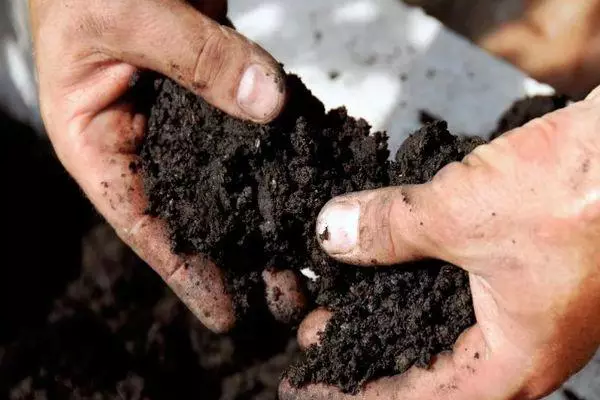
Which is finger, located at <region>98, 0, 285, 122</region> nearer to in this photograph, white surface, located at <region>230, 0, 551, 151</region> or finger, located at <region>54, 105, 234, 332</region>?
finger, located at <region>54, 105, 234, 332</region>

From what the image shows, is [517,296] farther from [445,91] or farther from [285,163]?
[445,91]

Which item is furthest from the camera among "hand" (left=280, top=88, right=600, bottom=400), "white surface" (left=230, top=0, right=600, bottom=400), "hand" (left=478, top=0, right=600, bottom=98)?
"hand" (left=478, top=0, right=600, bottom=98)

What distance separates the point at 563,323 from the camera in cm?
108

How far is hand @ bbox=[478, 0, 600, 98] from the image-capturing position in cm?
248

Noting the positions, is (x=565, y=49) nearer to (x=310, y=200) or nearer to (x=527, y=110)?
(x=527, y=110)

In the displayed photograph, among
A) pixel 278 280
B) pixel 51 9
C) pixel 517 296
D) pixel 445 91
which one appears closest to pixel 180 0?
pixel 51 9

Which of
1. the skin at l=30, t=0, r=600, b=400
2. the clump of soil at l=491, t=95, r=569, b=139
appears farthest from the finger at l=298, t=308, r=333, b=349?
the clump of soil at l=491, t=95, r=569, b=139

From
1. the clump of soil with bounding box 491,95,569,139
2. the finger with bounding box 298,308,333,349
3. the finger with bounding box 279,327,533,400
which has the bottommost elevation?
the finger with bounding box 298,308,333,349

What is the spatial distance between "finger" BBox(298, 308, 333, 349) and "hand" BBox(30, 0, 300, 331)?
0.05 meters

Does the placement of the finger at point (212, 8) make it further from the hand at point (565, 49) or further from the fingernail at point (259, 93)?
the hand at point (565, 49)

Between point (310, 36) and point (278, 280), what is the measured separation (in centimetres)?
110

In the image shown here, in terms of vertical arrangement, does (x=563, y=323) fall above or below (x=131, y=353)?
above

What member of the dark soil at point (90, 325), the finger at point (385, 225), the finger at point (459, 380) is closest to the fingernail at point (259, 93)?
the finger at point (385, 225)

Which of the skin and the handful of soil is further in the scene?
the handful of soil
